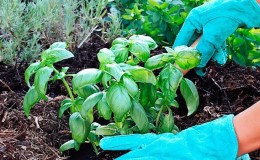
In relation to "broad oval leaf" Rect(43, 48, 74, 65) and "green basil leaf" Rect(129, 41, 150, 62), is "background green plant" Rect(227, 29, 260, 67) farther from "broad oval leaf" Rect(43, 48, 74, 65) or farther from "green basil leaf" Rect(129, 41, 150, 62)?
"broad oval leaf" Rect(43, 48, 74, 65)

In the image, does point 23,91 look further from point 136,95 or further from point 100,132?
point 136,95

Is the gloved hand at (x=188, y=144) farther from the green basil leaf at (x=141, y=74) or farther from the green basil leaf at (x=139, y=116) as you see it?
the green basil leaf at (x=141, y=74)

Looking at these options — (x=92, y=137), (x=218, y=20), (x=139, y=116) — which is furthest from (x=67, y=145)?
(x=218, y=20)

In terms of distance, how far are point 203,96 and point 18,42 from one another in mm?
930

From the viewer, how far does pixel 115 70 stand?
6.28 feet

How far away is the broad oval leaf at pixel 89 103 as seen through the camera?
1977 mm

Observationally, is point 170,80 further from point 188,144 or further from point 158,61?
point 188,144

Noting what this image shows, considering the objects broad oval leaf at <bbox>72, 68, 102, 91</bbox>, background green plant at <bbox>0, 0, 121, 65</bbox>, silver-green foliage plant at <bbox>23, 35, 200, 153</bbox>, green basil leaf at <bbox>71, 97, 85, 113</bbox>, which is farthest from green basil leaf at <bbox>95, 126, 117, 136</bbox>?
background green plant at <bbox>0, 0, 121, 65</bbox>

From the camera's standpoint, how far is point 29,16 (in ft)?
9.80

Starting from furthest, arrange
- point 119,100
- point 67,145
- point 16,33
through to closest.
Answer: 1. point 16,33
2. point 67,145
3. point 119,100

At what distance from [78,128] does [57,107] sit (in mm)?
440

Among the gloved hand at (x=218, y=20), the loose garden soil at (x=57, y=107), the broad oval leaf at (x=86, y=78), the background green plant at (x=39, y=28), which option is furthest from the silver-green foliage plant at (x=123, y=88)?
the background green plant at (x=39, y=28)

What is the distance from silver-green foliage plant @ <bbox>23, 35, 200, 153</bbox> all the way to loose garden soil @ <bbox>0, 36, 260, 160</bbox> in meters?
0.12

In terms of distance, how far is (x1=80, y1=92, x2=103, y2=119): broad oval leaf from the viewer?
6.48 feet
